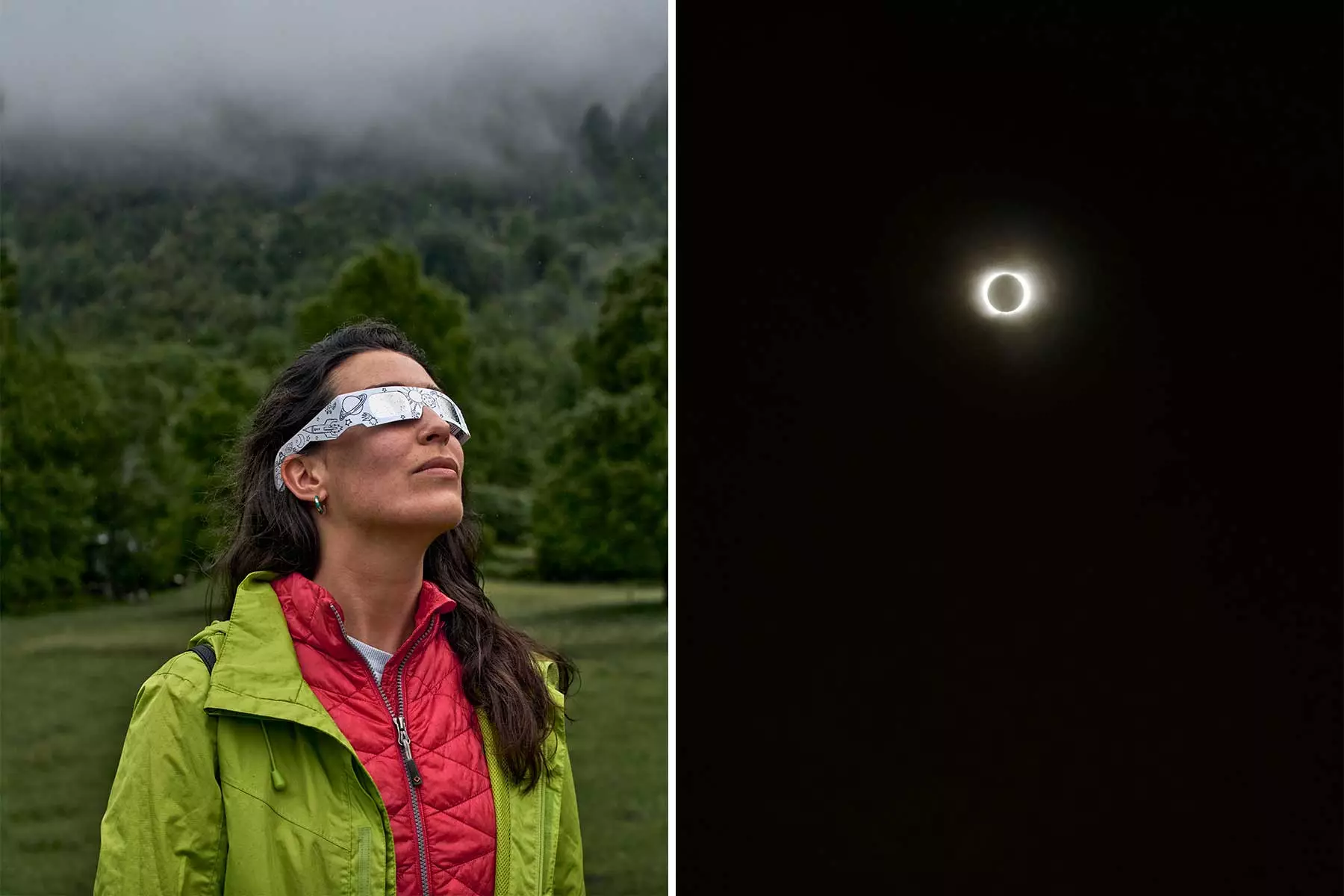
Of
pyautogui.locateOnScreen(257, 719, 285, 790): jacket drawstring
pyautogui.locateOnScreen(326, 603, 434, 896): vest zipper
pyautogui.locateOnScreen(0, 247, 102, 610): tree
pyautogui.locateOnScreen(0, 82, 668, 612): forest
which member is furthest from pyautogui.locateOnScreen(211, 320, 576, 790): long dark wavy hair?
pyautogui.locateOnScreen(0, 247, 102, 610): tree

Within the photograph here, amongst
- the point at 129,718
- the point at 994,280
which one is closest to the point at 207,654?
the point at 129,718

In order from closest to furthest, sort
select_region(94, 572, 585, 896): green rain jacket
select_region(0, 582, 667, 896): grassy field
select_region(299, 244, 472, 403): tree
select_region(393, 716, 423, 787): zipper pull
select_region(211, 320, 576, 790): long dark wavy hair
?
select_region(94, 572, 585, 896): green rain jacket
select_region(393, 716, 423, 787): zipper pull
select_region(211, 320, 576, 790): long dark wavy hair
select_region(0, 582, 667, 896): grassy field
select_region(299, 244, 472, 403): tree

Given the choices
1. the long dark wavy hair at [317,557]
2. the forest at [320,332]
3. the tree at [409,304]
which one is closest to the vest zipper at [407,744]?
the long dark wavy hair at [317,557]

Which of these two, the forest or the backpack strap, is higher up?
the forest

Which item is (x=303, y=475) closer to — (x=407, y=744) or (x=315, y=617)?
(x=315, y=617)

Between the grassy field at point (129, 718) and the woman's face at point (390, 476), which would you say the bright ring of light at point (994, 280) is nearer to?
the grassy field at point (129, 718)

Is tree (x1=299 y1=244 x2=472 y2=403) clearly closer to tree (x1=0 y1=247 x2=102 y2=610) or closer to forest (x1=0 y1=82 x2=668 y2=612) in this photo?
forest (x1=0 y1=82 x2=668 y2=612)
